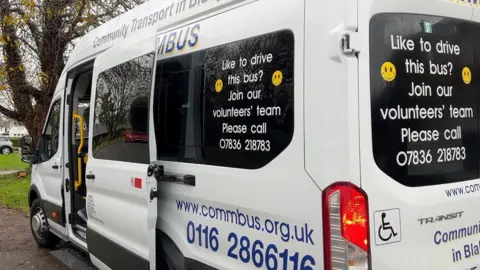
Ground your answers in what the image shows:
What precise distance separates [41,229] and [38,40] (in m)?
7.36

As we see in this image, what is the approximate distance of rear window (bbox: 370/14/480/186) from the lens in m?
2.01

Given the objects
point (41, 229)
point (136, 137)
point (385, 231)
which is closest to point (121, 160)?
point (136, 137)

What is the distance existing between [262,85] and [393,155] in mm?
751

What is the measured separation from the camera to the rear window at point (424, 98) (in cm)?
201

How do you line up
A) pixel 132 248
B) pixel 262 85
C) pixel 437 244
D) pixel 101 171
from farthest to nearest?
pixel 101 171, pixel 132 248, pixel 262 85, pixel 437 244

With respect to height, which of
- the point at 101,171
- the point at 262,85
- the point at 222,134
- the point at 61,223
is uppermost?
the point at 262,85

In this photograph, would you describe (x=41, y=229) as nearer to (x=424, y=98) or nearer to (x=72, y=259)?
(x=72, y=259)

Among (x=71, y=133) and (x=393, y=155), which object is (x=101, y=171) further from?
(x=393, y=155)

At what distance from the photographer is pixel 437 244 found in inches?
83.4

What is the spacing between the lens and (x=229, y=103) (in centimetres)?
252

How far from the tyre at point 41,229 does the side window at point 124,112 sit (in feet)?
8.40

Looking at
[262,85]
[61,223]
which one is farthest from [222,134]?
[61,223]

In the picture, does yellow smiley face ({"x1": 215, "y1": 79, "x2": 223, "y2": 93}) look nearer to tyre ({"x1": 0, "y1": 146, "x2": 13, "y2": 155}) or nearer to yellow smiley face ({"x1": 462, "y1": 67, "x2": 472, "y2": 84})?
yellow smiley face ({"x1": 462, "y1": 67, "x2": 472, "y2": 84})

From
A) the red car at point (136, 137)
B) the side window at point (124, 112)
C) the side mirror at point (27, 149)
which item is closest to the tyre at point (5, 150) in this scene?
the side mirror at point (27, 149)
